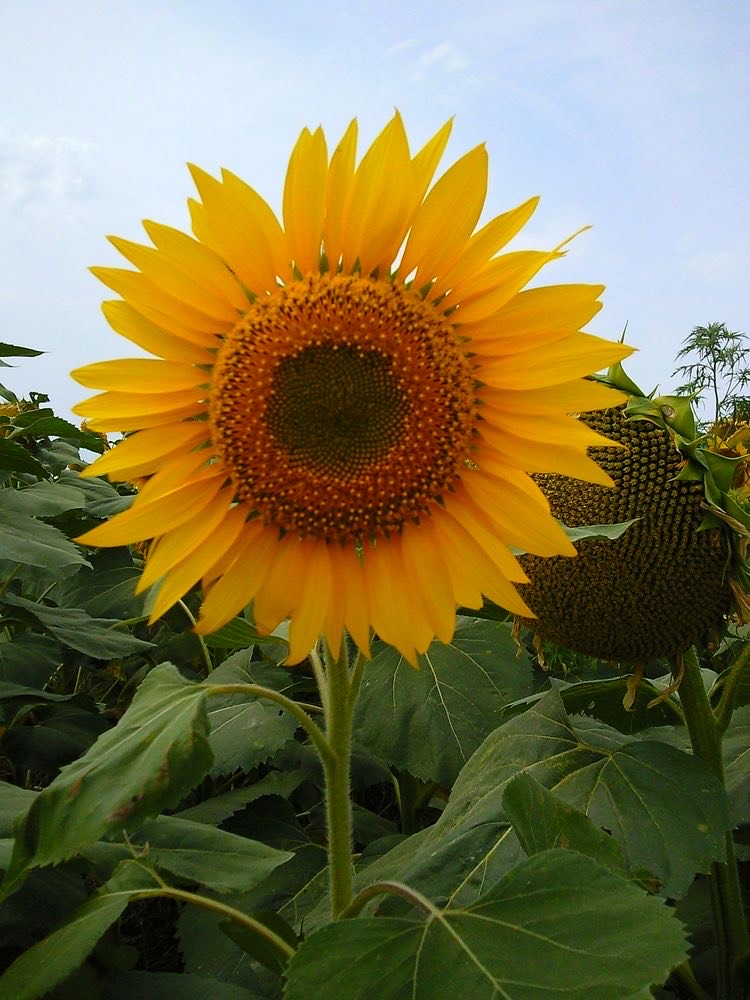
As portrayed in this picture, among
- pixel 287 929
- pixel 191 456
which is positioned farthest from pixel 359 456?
pixel 287 929

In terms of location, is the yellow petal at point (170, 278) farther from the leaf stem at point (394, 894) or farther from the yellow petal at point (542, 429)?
the leaf stem at point (394, 894)

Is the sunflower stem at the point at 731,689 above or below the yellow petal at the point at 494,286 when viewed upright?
below

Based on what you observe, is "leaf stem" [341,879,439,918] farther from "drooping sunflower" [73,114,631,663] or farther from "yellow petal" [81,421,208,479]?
"yellow petal" [81,421,208,479]

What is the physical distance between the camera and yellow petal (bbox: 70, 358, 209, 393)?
1229 mm

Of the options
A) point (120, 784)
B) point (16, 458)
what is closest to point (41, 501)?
point (16, 458)

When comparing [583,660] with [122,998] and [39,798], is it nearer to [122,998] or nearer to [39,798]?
[122,998]

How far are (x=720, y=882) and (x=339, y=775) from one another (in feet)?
2.27

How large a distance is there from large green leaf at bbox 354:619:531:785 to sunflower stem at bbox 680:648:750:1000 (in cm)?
38

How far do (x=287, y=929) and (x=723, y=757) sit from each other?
2.99 feet

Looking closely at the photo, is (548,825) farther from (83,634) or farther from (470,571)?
(83,634)

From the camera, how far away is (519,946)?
101cm

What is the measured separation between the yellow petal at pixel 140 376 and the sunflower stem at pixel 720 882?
38.3 inches

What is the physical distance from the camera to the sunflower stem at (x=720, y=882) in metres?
1.52

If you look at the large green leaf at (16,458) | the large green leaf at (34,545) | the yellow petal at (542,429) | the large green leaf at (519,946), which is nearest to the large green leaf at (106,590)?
the large green leaf at (34,545)
